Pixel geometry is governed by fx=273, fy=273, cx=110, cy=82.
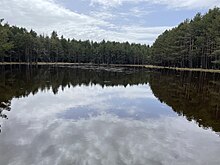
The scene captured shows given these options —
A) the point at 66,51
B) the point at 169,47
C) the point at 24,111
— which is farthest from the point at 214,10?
the point at 66,51

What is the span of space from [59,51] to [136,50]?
49.1 m

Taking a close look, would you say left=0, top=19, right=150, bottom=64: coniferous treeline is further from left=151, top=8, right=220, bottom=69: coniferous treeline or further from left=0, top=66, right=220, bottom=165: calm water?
left=0, top=66, right=220, bottom=165: calm water

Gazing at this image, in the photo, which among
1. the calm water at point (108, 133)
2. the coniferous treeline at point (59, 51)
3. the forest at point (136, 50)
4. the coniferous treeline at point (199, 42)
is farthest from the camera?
the coniferous treeline at point (59, 51)

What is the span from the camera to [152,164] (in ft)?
29.1

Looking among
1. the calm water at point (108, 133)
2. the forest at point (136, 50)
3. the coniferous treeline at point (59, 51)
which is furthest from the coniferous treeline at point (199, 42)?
the coniferous treeline at point (59, 51)

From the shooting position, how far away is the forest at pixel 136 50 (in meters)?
74.8

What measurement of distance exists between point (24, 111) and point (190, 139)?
1033 cm

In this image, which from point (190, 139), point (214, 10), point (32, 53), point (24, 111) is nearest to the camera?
point (190, 139)

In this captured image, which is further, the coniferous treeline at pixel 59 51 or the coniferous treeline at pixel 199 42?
the coniferous treeline at pixel 59 51

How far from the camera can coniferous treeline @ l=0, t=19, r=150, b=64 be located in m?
111

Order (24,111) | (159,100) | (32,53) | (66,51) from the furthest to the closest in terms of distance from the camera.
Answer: (66,51), (32,53), (159,100), (24,111)

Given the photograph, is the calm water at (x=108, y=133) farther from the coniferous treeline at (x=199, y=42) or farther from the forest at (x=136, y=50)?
the coniferous treeline at (x=199, y=42)

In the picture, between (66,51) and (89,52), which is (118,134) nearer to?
(66,51)

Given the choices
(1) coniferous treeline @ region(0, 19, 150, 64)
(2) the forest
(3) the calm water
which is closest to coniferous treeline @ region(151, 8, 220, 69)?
(2) the forest
